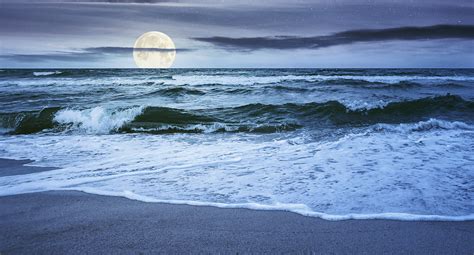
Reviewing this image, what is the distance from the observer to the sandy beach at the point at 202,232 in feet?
7.04

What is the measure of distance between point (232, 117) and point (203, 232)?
773 centimetres

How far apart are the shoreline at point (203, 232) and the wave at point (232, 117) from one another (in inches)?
203

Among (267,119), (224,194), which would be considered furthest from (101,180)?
(267,119)

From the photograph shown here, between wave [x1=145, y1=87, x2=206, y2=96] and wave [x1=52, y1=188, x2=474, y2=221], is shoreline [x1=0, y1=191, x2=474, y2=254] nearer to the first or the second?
wave [x1=52, y1=188, x2=474, y2=221]

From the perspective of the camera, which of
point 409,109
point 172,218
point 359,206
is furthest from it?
point 409,109

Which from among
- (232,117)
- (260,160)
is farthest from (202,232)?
(232,117)

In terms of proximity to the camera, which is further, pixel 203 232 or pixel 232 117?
pixel 232 117

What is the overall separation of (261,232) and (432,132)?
19.7ft

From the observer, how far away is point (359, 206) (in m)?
2.92

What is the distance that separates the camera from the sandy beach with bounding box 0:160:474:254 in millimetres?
2145

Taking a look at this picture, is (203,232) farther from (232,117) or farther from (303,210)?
(232,117)

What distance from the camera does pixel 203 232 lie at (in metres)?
2.39

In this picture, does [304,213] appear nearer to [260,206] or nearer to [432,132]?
[260,206]

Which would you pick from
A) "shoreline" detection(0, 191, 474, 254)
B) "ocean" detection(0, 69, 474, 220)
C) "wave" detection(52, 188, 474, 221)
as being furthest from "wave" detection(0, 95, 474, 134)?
"shoreline" detection(0, 191, 474, 254)
